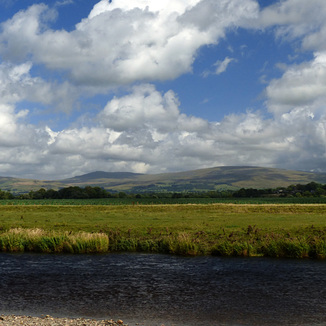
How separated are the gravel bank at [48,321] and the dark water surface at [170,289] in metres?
1.55

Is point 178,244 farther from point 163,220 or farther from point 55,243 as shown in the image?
point 163,220

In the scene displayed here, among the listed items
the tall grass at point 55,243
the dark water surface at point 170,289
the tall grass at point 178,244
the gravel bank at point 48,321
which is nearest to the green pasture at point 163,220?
the tall grass at point 178,244

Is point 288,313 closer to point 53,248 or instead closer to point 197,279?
point 197,279

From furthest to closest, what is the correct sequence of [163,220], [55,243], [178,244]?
1. [163,220]
2. [55,243]
3. [178,244]

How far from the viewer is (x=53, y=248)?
131 ft

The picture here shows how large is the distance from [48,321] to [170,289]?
31.0 ft

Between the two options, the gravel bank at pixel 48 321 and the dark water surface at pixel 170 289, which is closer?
the gravel bank at pixel 48 321

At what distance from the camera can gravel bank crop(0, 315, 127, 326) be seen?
16797 millimetres

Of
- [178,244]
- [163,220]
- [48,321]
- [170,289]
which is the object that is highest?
[48,321]

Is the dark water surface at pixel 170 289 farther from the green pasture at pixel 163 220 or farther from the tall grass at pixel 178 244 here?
the green pasture at pixel 163 220

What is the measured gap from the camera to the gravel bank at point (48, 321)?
1680 centimetres

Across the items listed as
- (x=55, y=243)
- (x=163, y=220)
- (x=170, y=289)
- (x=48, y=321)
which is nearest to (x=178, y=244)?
(x=55, y=243)

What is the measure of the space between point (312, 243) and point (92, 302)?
24003mm

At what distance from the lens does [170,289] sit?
977 inches
